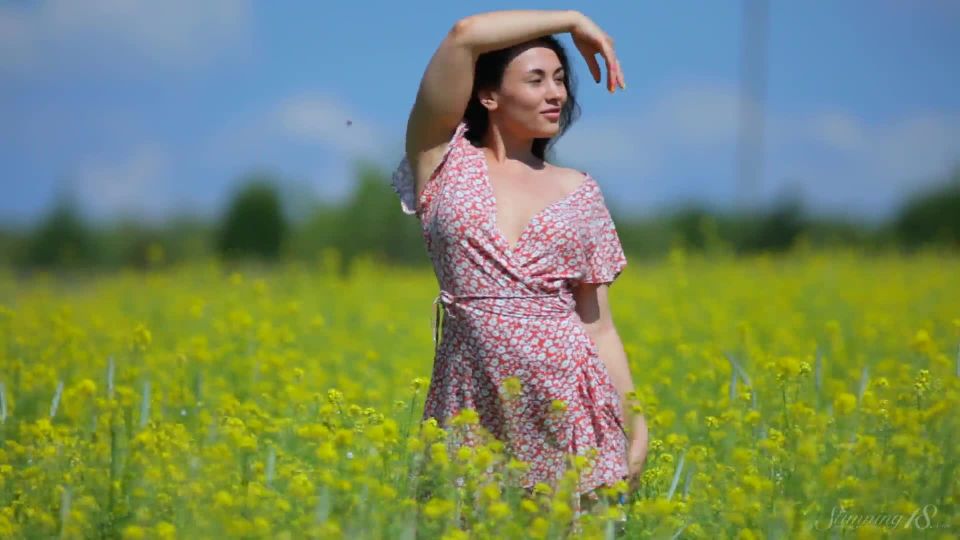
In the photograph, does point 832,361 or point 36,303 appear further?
point 36,303

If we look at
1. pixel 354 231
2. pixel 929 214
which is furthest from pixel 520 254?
pixel 929 214

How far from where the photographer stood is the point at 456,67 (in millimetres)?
3131

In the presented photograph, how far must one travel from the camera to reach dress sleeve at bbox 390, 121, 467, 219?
3.24 m

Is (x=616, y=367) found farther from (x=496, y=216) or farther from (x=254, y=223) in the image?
(x=254, y=223)

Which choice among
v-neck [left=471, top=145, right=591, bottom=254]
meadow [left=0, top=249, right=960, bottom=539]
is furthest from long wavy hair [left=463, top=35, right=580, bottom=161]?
meadow [left=0, top=249, right=960, bottom=539]

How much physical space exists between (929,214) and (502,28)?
69.3ft

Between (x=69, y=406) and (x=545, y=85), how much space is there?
6.79ft

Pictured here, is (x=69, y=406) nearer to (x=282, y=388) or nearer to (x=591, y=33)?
(x=282, y=388)

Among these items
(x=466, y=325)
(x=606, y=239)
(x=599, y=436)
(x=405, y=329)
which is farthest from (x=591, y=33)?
(x=405, y=329)

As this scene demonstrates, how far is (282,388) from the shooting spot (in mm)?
5301

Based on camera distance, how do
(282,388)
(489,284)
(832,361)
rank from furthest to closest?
(832,361) → (282,388) → (489,284)

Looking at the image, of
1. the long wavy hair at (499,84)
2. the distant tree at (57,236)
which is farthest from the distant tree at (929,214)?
Result: the long wavy hair at (499,84)

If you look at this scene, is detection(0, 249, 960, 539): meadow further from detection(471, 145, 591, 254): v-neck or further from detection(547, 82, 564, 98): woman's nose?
detection(547, 82, 564, 98): woman's nose

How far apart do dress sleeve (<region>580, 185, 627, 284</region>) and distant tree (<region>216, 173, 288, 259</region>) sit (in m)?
20.0
